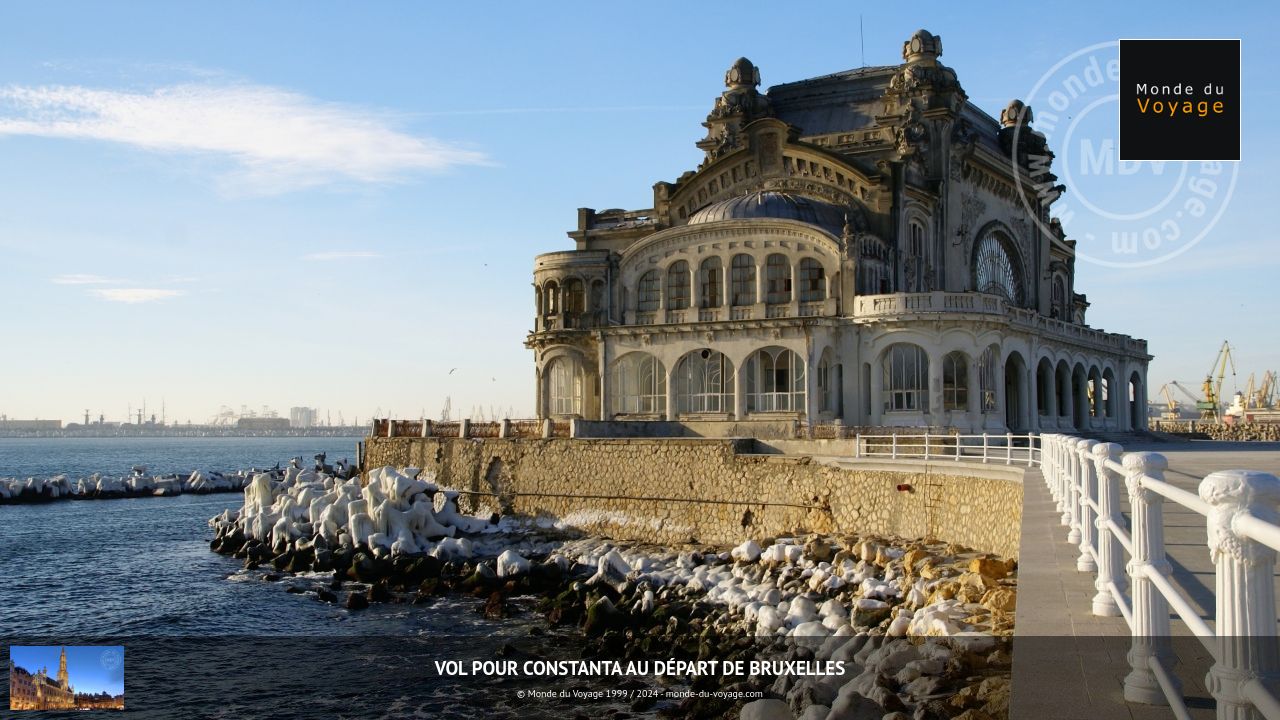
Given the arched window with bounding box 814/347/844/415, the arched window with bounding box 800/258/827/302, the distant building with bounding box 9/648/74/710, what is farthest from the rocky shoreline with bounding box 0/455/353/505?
the distant building with bounding box 9/648/74/710

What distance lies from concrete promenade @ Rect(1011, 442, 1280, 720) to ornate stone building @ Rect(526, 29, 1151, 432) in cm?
2657

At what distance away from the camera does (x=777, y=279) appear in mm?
39594

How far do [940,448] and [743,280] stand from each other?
12.9m

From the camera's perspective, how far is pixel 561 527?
119ft

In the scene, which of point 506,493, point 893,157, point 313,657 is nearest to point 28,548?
point 506,493

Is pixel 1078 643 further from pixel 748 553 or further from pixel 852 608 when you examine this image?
pixel 748 553

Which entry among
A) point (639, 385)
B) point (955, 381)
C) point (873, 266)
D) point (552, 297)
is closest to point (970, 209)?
point (873, 266)

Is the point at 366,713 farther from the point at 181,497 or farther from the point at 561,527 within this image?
the point at 181,497

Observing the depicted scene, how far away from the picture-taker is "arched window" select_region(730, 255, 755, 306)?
3991 centimetres

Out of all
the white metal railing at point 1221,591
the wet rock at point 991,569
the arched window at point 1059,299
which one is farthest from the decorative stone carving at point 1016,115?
the white metal railing at point 1221,591

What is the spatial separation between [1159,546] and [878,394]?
3224 cm

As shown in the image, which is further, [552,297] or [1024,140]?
[1024,140]

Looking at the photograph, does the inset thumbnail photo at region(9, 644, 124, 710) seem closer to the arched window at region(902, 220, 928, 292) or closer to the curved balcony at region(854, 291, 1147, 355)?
the curved balcony at region(854, 291, 1147, 355)

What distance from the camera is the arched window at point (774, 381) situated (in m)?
38.4
